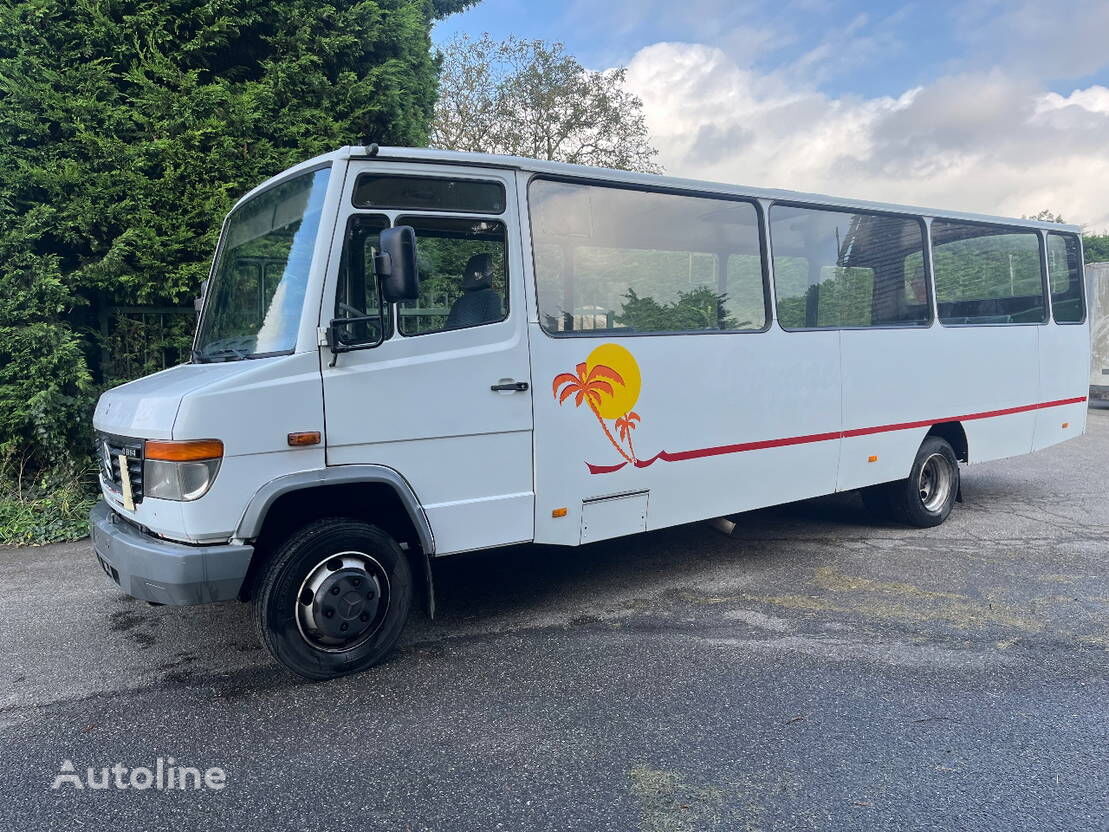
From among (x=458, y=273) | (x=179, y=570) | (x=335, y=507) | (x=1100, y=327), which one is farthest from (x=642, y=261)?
(x=1100, y=327)

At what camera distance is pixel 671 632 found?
4633 millimetres

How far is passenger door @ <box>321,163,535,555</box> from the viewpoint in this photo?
3.97 meters

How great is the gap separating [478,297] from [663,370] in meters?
1.42

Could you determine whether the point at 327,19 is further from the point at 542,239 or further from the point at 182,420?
the point at 182,420

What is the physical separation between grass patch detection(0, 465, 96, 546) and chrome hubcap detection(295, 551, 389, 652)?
4.23 m

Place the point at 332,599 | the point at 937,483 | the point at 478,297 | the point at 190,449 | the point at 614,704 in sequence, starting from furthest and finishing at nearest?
the point at 937,483 < the point at 478,297 < the point at 332,599 < the point at 614,704 < the point at 190,449

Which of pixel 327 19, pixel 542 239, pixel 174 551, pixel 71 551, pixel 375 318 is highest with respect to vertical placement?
pixel 327 19

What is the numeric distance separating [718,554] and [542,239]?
302cm

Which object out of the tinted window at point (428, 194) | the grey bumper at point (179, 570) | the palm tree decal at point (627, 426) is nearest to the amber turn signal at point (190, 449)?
the grey bumper at point (179, 570)

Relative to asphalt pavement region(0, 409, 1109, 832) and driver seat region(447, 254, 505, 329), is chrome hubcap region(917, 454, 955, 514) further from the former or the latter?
driver seat region(447, 254, 505, 329)

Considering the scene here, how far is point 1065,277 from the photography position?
27.1 feet

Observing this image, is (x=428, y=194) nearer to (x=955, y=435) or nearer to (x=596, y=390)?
(x=596, y=390)

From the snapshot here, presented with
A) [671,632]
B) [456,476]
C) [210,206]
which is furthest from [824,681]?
[210,206]

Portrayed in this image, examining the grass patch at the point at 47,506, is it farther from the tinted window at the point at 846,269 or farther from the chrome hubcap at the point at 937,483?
the chrome hubcap at the point at 937,483
